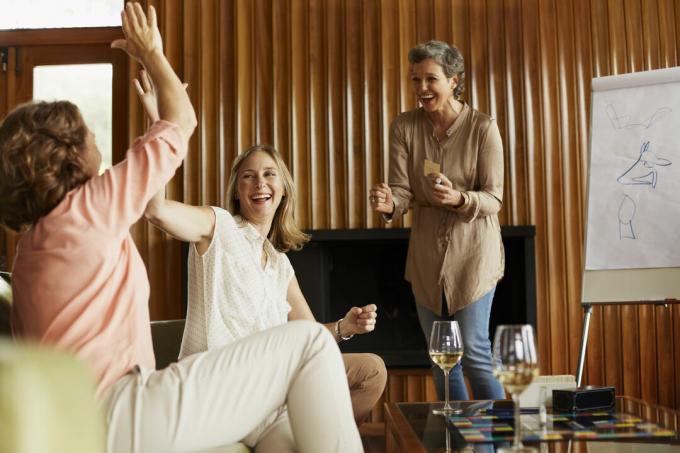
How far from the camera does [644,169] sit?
11.2 ft

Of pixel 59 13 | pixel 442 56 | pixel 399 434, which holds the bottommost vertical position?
pixel 399 434

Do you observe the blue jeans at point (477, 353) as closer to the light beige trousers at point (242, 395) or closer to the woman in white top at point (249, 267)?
the woman in white top at point (249, 267)

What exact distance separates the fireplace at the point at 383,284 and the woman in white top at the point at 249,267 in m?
1.57

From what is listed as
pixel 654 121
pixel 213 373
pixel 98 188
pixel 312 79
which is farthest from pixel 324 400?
pixel 312 79

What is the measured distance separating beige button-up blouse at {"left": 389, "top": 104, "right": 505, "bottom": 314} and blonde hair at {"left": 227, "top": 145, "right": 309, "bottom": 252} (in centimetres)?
67

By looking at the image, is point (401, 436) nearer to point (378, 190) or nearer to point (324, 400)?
point (324, 400)

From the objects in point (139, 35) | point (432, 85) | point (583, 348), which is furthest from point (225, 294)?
point (583, 348)

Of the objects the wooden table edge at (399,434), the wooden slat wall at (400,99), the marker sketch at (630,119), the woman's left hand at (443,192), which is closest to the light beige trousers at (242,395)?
the wooden table edge at (399,434)

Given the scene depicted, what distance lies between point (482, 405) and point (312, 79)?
2466 mm

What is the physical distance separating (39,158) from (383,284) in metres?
2.95

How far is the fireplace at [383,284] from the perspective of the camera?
4.05m

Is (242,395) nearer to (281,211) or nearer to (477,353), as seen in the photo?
(281,211)

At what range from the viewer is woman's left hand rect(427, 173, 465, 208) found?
2.83 meters

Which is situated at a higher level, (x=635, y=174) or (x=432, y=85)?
(x=432, y=85)
